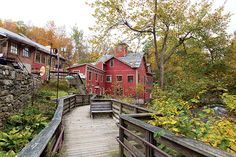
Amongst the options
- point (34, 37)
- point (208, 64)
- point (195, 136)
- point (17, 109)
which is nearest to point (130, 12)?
point (208, 64)

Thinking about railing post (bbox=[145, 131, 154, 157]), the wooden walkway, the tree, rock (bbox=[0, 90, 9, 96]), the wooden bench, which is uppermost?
the tree

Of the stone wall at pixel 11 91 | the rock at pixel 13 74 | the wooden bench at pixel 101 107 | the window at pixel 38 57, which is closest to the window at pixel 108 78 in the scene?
the window at pixel 38 57

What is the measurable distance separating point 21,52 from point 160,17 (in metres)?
14.7

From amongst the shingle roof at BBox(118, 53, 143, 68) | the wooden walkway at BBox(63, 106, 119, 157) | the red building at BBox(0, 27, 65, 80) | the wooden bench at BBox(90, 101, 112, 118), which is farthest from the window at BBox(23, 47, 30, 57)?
the wooden walkway at BBox(63, 106, 119, 157)

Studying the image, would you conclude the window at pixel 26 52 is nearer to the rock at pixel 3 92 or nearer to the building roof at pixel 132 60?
the building roof at pixel 132 60

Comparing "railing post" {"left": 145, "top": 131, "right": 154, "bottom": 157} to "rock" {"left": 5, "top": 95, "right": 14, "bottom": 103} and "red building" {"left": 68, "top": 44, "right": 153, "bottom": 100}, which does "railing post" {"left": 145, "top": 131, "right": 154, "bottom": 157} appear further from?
"red building" {"left": 68, "top": 44, "right": 153, "bottom": 100}

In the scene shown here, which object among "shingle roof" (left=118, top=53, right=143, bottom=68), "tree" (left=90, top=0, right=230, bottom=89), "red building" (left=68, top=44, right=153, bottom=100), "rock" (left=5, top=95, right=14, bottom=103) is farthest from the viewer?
"shingle roof" (left=118, top=53, right=143, bottom=68)

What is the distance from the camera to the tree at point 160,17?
14070 mm

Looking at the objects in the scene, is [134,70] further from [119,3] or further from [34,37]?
[34,37]

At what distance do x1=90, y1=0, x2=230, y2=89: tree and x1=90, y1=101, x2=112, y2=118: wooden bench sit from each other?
654cm

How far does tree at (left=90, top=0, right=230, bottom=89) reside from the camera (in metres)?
14.1

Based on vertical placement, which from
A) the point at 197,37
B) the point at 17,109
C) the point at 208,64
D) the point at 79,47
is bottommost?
the point at 17,109

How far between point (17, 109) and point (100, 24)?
30.1 feet

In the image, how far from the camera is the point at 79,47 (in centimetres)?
4400
